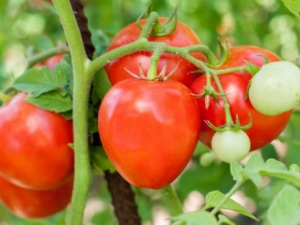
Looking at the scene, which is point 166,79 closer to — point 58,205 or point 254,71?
point 254,71

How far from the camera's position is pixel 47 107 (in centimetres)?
85

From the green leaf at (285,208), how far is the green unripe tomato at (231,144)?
0.50 ft

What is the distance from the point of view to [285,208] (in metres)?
0.53

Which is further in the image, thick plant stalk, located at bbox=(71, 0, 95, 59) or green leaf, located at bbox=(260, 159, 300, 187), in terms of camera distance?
thick plant stalk, located at bbox=(71, 0, 95, 59)

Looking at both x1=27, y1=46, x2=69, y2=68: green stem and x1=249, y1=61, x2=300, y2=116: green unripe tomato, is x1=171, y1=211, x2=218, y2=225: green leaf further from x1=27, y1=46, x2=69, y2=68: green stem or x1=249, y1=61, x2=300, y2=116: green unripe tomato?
x1=27, y1=46, x2=69, y2=68: green stem

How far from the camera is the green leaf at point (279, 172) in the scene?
558 mm

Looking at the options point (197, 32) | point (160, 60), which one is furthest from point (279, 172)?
point (197, 32)

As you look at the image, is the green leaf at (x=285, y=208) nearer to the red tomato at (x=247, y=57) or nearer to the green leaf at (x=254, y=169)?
the green leaf at (x=254, y=169)

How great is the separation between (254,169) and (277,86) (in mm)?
112

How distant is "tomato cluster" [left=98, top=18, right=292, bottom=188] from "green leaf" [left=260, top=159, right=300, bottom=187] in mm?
101

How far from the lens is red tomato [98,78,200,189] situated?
69 centimetres

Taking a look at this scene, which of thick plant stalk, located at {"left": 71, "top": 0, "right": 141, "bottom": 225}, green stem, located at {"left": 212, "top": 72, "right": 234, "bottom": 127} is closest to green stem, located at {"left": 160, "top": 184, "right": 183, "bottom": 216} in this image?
thick plant stalk, located at {"left": 71, "top": 0, "right": 141, "bottom": 225}

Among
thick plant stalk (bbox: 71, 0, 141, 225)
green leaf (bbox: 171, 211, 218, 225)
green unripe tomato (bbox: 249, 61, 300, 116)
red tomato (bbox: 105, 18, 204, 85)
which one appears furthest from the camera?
thick plant stalk (bbox: 71, 0, 141, 225)

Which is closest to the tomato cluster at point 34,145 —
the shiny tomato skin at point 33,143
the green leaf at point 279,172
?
the shiny tomato skin at point 33,143
